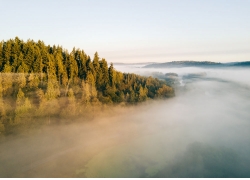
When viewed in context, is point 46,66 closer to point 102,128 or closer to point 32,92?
point 32,92

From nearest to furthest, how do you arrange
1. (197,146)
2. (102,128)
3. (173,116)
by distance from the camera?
(102,128) < (197,146) < (173,116)

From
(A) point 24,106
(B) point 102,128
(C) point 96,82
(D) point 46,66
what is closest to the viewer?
(A) point 24,106

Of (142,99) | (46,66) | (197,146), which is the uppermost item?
(46,66)

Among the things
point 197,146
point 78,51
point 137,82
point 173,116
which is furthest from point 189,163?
point 173,116

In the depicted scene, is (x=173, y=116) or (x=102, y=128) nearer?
(x=102, y=128)

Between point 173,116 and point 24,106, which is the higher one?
point 24,106

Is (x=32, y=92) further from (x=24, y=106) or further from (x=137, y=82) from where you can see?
(x=137, y=82)
